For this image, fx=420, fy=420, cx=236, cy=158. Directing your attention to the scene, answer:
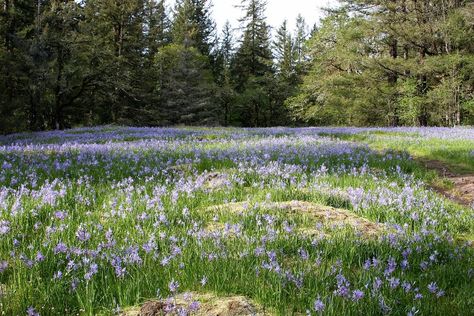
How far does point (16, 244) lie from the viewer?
12.1ft

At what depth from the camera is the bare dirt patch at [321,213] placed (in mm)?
4703

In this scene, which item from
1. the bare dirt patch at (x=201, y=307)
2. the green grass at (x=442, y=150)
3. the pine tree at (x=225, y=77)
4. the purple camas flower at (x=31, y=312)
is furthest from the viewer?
the pine tree at (x=225, y=77)

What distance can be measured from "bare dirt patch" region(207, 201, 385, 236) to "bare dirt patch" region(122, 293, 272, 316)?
82.2 inches

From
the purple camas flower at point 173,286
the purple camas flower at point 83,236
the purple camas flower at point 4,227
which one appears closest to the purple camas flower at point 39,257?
the purple camas flower at point 83,236

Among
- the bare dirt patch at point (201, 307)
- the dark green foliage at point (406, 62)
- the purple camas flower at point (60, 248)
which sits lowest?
the bare dirt patch at point (201, 307)

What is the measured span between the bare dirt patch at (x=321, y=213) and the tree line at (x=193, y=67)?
23.8m

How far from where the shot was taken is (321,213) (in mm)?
5113

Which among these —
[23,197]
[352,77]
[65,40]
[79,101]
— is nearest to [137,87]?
[79,101]

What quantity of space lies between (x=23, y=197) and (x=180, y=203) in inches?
77.2

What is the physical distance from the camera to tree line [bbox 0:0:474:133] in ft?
101

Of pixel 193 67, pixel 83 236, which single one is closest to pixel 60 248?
pixel 83 236

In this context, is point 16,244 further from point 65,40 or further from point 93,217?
point 65,40

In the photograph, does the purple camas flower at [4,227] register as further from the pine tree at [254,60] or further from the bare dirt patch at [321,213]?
the pine tree at [254,60]

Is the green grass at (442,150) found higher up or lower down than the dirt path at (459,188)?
higher up
